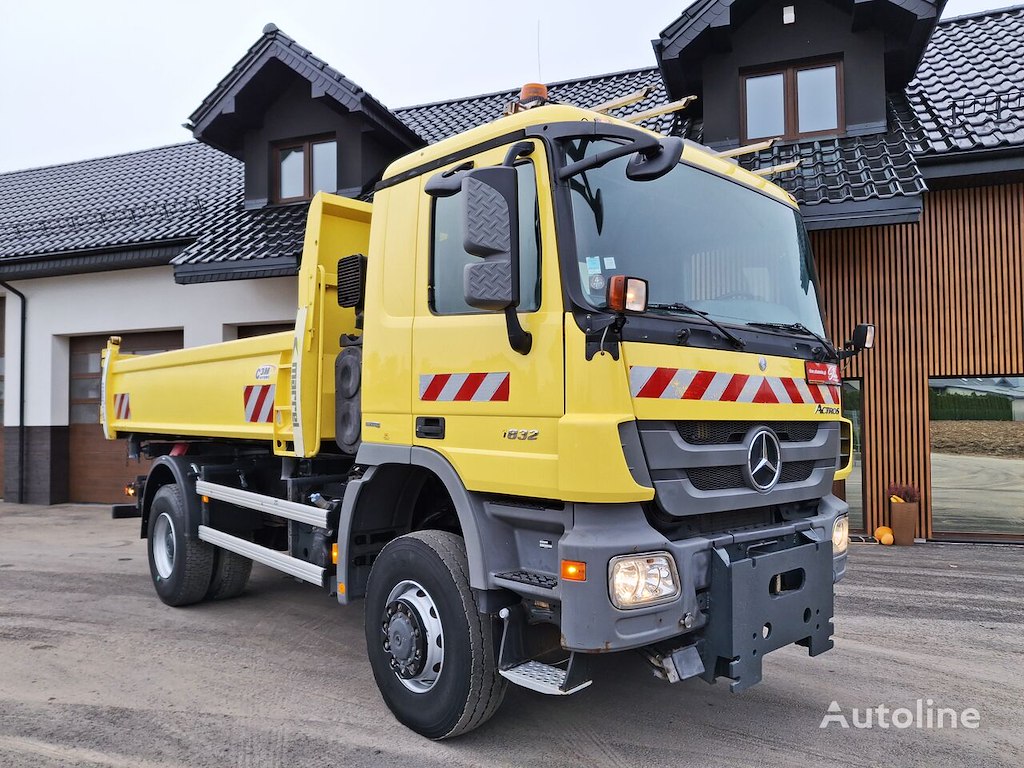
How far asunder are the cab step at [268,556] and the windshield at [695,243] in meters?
2.46

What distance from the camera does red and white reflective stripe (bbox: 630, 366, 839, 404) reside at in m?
3.04

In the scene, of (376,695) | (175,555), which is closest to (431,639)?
(376,695)

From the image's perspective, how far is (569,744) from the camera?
11.8 feet

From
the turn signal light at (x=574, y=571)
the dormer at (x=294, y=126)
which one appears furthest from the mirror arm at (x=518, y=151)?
the dormer at (x=294, y=126)

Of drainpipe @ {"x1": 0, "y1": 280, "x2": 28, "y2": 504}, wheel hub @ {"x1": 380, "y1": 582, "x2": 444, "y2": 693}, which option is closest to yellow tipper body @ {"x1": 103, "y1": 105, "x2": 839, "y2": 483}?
wheel hub @ {"x1": 380, "y1": 582, "x2": 444, "y2": 693}

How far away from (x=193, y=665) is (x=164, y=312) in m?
8.49

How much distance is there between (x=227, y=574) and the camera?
20.1 ft

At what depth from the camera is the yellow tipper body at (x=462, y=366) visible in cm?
299

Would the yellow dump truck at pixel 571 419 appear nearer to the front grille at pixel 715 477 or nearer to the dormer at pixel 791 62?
the front grille at pixel 715 477

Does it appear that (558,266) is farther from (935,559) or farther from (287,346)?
(935,559)

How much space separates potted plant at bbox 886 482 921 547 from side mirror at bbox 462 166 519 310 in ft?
24.0

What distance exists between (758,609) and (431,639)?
1.44m

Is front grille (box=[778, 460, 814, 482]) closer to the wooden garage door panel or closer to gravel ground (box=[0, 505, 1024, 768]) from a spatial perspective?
gravel ground (box=[0, 505, 1024, 768])

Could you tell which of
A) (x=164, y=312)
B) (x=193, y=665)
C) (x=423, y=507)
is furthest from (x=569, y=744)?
(x=164, y=312)
